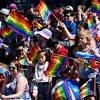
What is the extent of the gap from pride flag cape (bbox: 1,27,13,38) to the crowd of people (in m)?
0.09

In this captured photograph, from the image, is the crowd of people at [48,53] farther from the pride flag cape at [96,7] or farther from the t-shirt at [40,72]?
the pride flag cape at [96,7]

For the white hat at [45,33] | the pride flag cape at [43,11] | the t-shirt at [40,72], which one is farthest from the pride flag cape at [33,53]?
the pride flag cape at [43,11]

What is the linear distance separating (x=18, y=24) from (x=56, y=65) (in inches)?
78.5

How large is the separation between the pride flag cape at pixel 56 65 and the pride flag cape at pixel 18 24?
173cm

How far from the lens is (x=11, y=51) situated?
38.7ft

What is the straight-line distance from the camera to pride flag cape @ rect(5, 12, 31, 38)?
11367 millimetres

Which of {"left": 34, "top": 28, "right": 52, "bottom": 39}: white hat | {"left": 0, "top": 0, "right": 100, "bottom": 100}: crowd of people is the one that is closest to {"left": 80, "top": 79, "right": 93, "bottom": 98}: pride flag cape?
{"left": 0, "top": 0, "right": 100, "bottom": 100}: crowd of people

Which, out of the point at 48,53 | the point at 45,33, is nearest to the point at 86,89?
the point at 48,53

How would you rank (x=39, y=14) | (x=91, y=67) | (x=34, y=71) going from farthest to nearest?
(x=39, y=14) → (x=34, y=71) → (x=91, y=67)

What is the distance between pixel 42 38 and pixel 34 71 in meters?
0.75

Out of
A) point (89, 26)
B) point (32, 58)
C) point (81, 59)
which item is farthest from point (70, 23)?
point (81, 59)

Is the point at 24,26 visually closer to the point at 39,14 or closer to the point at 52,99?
the point at 39,14

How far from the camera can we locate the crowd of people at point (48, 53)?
9234mm

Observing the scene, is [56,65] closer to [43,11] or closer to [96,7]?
[43,11]
